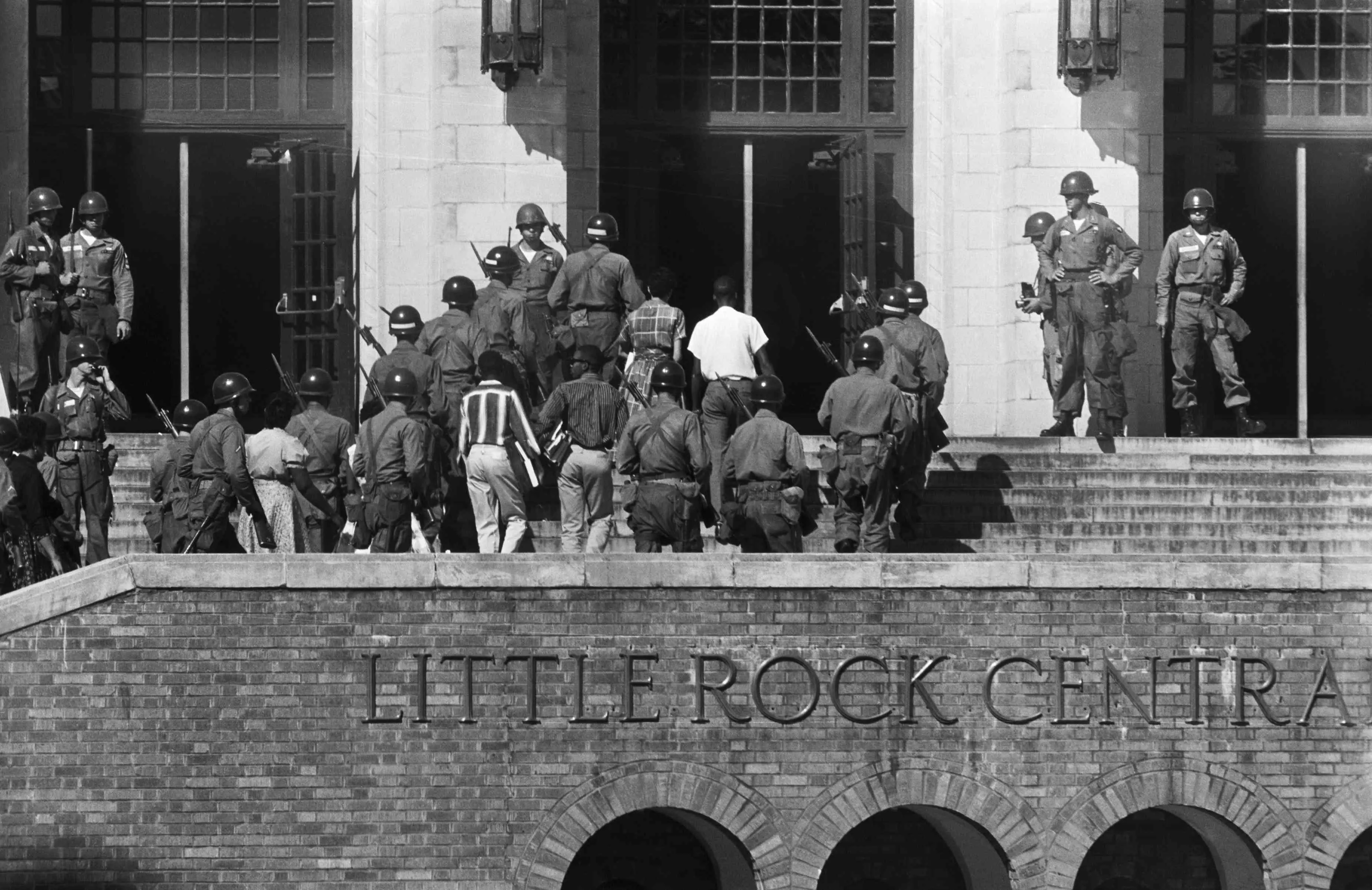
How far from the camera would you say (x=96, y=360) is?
71.2 feet

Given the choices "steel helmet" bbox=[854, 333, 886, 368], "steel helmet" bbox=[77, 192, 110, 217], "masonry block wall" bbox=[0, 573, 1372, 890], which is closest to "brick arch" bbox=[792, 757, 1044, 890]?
"masonry block wall" bbox=[0, 573, 1372, 890]

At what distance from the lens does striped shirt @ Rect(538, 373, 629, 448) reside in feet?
68.0

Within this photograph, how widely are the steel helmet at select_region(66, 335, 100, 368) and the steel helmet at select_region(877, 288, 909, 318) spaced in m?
6.13

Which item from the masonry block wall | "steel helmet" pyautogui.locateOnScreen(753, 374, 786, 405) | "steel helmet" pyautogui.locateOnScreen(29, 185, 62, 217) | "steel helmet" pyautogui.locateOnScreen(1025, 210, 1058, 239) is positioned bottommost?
the masonry block wall

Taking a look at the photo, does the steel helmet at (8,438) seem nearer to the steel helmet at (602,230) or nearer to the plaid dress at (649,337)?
the plaid dress at (649,337)

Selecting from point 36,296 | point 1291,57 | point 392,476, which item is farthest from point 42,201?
point 1291,57

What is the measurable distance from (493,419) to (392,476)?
35.0 inches

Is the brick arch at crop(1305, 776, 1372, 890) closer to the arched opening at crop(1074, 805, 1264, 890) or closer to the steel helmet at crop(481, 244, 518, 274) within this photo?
the arched opening at crop(1074, 805, 1264, 890)

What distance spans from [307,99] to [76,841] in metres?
11.2

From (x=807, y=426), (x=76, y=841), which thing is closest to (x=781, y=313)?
(x=807, y=426)

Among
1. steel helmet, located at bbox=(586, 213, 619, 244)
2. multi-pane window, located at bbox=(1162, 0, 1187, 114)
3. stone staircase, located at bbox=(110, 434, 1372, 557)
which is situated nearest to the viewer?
stone staircase, located at bbox=(110, 434, 1372, 557)

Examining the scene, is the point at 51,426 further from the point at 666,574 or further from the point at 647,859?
the point at 647,859

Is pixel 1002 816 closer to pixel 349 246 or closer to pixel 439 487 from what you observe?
pixel 439 487

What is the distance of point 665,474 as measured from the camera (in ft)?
67.1
